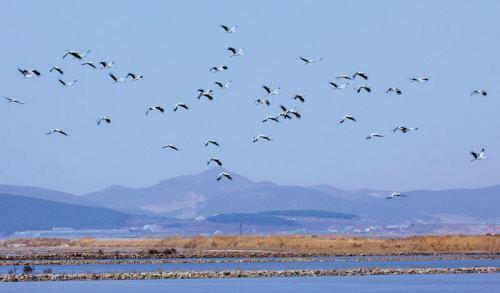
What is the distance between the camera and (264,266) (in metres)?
84.0

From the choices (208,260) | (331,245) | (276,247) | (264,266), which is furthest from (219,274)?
(276,247)

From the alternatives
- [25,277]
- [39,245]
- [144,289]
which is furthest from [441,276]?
[39,245]

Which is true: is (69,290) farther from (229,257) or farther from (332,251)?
(332,251)

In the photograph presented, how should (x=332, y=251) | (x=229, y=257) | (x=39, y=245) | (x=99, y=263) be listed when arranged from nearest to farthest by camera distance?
(x=99, y=263) → (x=229, y=257) → (x=332, y=251) → (x=39, y=245)

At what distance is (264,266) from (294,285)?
69.7 ft

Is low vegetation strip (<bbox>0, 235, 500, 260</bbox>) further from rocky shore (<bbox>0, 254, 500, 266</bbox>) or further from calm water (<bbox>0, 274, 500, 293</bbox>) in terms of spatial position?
calm water (<bbox>0, 274, 500, 293</bbox>)

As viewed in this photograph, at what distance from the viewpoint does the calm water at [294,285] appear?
5956 cm

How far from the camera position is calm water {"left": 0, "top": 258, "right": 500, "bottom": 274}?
80.0m

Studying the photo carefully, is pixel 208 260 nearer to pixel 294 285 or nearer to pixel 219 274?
pixel 219 274

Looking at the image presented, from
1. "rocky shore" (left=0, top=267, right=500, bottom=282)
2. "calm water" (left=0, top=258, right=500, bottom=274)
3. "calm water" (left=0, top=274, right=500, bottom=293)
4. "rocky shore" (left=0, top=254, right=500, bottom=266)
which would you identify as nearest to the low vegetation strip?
"rocky shore" (left=0, top=254, right=500, bottom=266)

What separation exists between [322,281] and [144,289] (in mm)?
9215

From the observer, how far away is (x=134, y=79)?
63500mm

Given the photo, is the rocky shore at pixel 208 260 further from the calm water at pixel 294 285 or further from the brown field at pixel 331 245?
the calm water at pixel 294 285

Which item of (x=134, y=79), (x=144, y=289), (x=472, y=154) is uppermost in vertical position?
(x=134, y=79)
